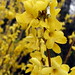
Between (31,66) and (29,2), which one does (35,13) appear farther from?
(31,66)

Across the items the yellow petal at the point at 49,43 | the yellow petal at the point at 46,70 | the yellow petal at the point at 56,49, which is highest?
the yellow petal at the point at 49,43

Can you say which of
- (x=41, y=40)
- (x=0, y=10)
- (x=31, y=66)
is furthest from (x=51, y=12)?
(x=0, y=10)

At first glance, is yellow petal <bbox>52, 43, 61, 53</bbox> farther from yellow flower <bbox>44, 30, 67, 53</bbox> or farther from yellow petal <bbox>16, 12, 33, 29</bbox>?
yellow petal <bbox>16, 12, 33, 29</bbox>

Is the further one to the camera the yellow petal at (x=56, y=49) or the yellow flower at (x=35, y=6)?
the yellow petal at (x=56, y=49)

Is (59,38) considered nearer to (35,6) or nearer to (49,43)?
(49,43)

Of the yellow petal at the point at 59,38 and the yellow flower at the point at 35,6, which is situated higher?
the yellow flower at the point at 35,6

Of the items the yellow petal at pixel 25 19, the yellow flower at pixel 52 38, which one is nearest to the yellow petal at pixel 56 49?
the yellow flower at pixel 52 38

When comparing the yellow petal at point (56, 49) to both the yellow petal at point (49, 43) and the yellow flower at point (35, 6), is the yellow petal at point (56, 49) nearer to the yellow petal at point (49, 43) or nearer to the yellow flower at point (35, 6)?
the yellow petal at point (49, 43)

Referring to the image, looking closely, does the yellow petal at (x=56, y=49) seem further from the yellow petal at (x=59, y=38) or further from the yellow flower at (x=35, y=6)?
the yellow flower at (x=35, y=6)

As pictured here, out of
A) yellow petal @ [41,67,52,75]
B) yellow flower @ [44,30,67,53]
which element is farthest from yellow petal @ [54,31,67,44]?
yellow petal @ [41,67,52,75]

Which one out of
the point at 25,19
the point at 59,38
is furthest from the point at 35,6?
the point at 59,38

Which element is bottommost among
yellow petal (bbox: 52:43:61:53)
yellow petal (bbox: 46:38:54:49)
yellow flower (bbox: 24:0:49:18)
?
yellow petal (bbox: 52:43:61:53)

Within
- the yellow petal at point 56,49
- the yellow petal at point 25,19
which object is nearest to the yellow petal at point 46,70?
the yellow petal at point 56,49
